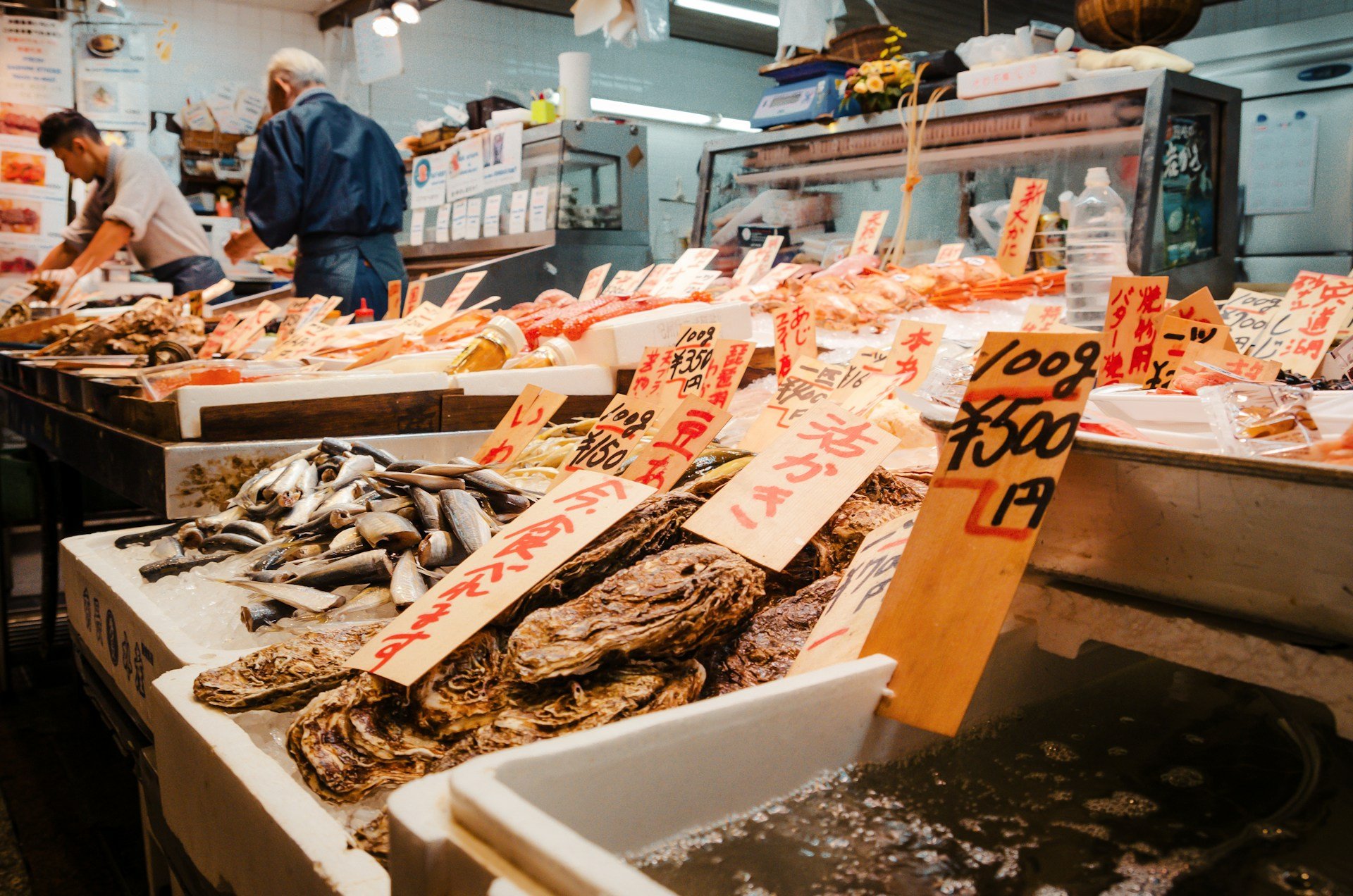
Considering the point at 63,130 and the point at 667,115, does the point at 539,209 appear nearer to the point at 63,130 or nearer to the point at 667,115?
the point at 63,130

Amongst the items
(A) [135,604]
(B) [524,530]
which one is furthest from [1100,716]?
(A) [135,604]

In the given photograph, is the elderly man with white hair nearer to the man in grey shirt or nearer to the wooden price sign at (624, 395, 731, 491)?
the man in grey shirt

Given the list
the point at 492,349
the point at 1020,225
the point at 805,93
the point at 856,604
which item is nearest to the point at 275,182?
the point at 805,93

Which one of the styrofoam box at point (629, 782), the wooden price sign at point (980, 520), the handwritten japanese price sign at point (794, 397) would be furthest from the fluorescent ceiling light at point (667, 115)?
the styrofoam box at point (629, 782)

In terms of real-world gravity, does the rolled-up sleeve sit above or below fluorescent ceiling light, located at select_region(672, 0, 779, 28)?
below

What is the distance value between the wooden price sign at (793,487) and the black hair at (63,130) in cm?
604

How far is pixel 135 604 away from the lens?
1499 millimetres

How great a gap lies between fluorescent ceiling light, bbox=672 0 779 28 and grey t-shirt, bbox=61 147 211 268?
590 cm

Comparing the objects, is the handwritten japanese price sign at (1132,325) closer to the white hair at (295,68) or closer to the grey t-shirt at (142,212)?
the white hair at (295,68)

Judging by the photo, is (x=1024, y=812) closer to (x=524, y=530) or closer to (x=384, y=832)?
(x=384, y=832)

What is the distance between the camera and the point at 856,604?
1030 mm

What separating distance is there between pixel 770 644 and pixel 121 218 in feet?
20.2

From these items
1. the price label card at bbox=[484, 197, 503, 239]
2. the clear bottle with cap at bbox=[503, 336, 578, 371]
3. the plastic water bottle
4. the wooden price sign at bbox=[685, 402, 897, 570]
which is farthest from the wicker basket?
the wooden price sign at bbox=[685, 402, 897, 570]

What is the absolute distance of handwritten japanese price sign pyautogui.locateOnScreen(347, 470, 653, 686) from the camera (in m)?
1.07
